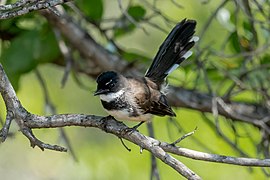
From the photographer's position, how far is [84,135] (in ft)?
25.5

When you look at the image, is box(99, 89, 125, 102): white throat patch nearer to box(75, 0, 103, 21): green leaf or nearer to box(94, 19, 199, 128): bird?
box(94, 19, 199, 128): bird

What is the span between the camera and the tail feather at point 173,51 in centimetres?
487

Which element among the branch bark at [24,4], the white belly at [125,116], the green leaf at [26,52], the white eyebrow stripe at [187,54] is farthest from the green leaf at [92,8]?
the branch bark at [24,4]

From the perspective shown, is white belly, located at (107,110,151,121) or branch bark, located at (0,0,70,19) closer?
branch bark, located at (0,0,70,19)

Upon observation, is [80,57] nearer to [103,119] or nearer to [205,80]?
[205,80]

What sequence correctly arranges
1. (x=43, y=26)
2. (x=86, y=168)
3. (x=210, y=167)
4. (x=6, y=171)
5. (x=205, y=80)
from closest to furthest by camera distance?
(x=205, y=80) → (x=43, y=26) → (x=210, y=167) → (x=86, y=168) → (x=6, y=171)

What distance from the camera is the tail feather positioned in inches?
192

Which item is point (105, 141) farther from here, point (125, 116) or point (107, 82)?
point (125, 116)

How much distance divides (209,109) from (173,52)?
561 millimetres

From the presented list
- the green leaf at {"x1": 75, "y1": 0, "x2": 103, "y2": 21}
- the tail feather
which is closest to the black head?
the tail feather

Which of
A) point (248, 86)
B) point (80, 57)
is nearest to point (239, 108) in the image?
point (248, 86)

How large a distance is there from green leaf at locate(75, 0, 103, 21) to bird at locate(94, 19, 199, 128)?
1.90ft

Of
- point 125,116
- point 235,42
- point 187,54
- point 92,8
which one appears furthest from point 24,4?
point 235,42

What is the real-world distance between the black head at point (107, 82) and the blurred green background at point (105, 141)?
929mm
